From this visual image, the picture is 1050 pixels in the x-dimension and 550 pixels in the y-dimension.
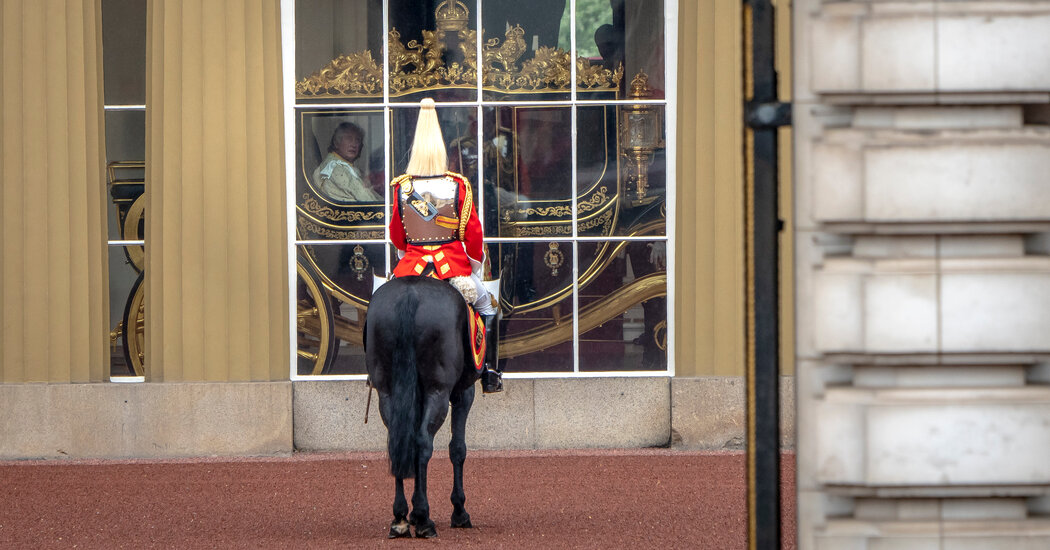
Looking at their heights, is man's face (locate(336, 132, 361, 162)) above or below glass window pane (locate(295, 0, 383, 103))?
below

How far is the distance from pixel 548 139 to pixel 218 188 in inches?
97.5

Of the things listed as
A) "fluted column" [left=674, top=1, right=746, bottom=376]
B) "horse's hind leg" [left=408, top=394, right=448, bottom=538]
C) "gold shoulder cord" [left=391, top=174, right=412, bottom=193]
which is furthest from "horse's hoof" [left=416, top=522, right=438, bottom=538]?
"fluted column" [left=674, top=1, right=746, bottom=376]

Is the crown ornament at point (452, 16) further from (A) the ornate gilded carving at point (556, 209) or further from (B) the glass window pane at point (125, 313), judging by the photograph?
(B) the glass window pane at point (125, 313)

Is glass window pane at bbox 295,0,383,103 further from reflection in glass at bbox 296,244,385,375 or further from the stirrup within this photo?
the stirrup

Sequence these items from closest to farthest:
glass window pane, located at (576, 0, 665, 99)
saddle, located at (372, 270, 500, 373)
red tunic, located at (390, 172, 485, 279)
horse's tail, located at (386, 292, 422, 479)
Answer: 1. horse's tail, located at (386, 292, 422, 479)
2. saddle, located at (372, 270, 500, 373)
3. red tunic, located at (390, 172, 485, 279)
4. glass window pane, located at (576, 0, 665, 99)

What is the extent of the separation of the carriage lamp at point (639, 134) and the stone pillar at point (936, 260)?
7.22 m

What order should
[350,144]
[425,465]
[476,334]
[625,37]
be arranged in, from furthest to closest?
[350,144]
[625,37]
[476,334]
[425,465]

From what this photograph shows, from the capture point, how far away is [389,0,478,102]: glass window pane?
32.3 ft

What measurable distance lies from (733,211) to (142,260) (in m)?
4.44

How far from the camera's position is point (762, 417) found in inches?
112

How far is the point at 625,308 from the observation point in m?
9.88

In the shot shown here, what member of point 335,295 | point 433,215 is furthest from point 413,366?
point 335,295

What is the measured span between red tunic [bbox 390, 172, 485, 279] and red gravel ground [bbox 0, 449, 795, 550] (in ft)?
4.40

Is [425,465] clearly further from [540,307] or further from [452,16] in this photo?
[452,16]
